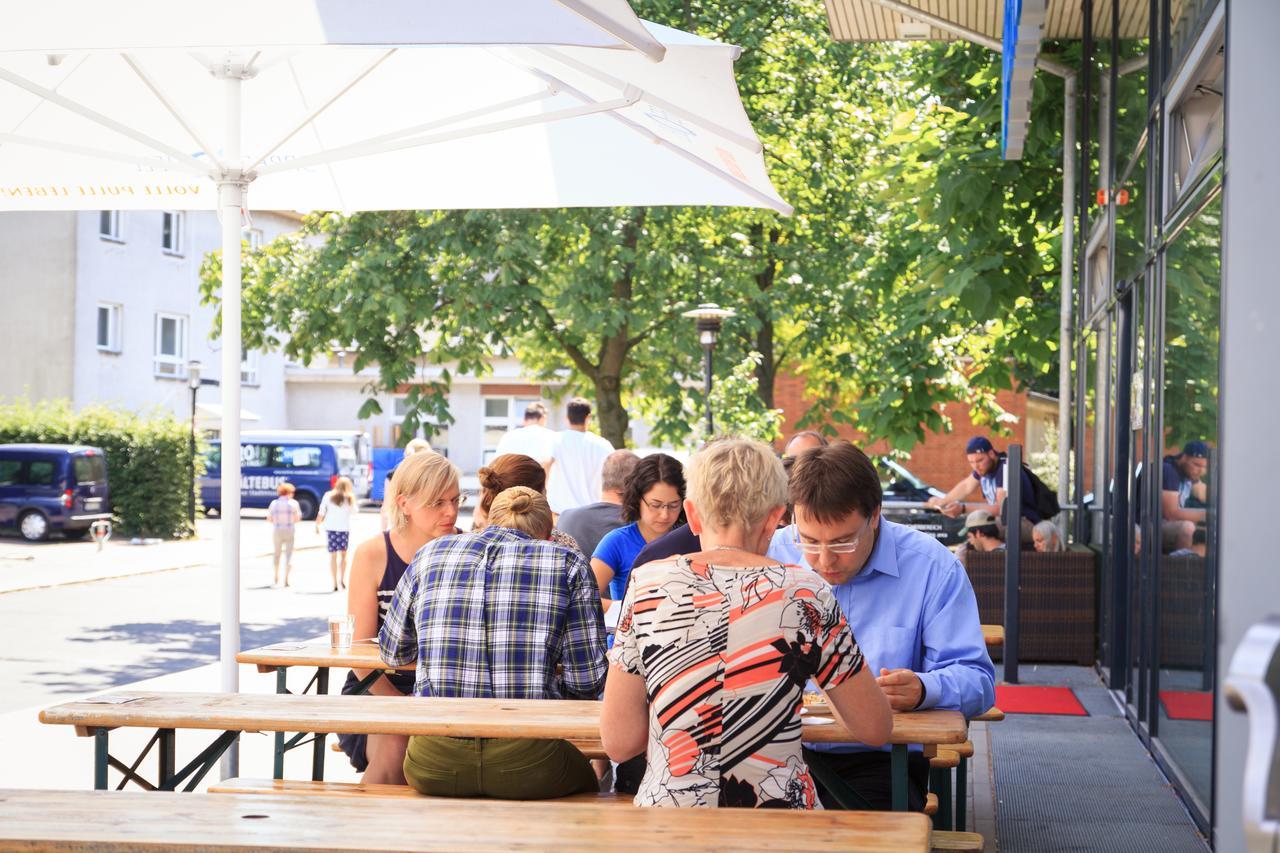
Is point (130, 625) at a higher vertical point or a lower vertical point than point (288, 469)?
lower

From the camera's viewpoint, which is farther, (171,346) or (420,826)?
(171,346)

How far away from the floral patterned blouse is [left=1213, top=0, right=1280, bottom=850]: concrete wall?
1020 millimetres

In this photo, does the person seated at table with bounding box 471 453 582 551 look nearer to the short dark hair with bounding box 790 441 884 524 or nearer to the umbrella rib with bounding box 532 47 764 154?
the umbrella rib with bounding box 532 47 764 154

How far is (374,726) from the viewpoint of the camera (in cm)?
418

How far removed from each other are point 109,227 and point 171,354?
4588mm

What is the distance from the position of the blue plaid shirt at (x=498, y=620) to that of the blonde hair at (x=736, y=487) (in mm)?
1278

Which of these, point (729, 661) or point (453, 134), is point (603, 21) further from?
point (453, 134)

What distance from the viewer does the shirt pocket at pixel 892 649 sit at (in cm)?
420

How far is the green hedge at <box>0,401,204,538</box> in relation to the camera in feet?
99.7

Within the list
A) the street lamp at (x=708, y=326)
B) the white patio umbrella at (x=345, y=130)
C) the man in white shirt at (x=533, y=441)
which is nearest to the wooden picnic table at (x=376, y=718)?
the white patio umbrella at (x=345, y=130)

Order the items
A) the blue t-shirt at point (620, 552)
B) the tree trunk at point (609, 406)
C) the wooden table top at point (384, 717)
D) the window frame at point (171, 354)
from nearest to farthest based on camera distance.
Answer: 1. the wooden table top at point (384, 717)
2. the blue t-shirt at point (620, 552)
3. the tree trunk at point (609, 406)
4. the window frame at point (171, 354)

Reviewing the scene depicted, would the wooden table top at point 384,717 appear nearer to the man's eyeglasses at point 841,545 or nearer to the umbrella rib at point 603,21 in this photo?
the man's eyeglasses at point 841,545

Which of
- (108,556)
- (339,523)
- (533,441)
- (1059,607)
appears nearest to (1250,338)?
(1059,607)

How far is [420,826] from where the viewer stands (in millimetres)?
3236
